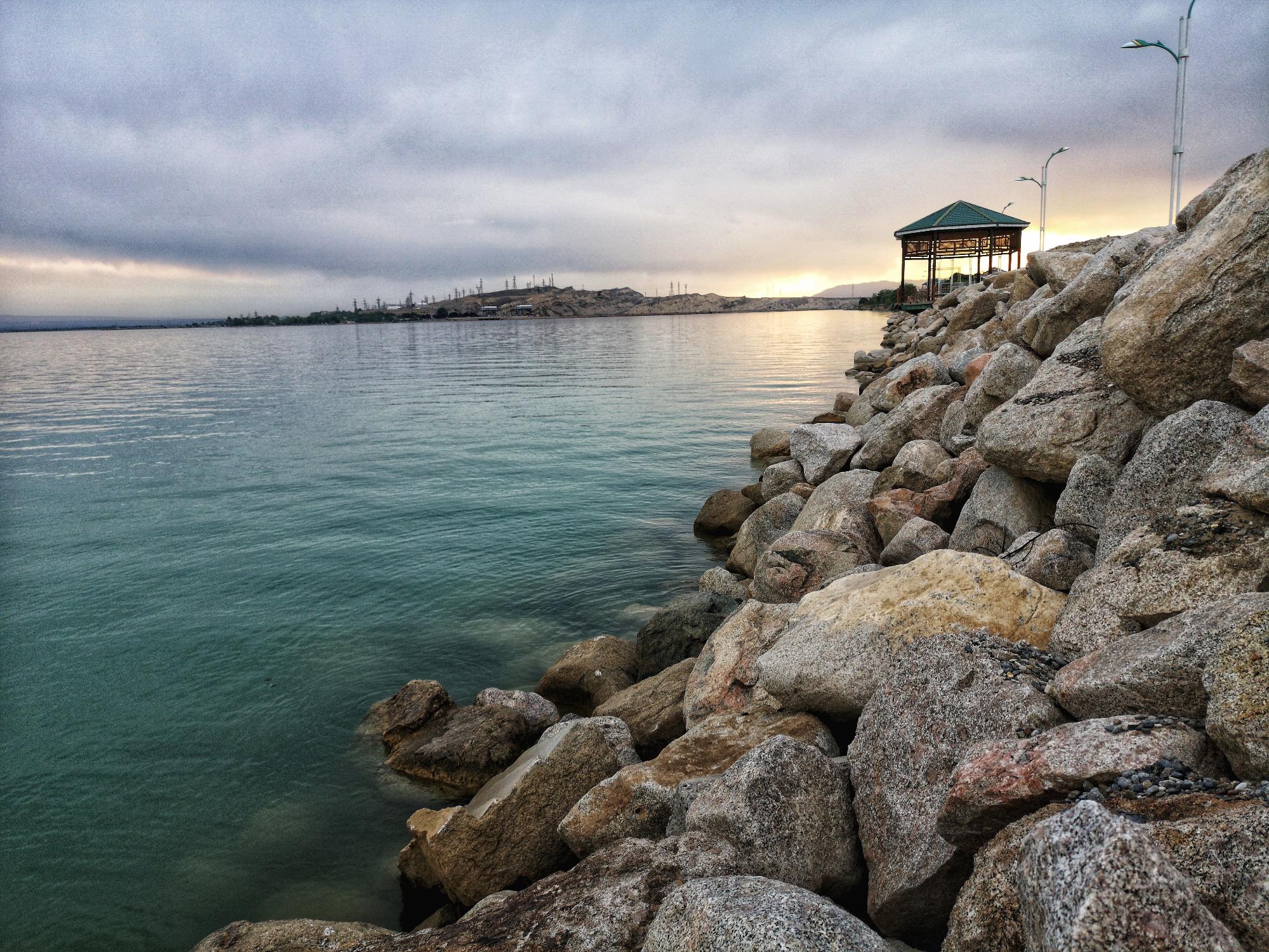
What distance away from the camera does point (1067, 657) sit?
4688 mm

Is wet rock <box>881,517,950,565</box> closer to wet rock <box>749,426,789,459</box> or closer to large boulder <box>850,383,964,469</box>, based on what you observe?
large boulder <box>850,383,964,469</box>

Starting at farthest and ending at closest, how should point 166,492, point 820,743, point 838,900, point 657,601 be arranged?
point 166,492
point 657,601
point 820,743
point 838,900

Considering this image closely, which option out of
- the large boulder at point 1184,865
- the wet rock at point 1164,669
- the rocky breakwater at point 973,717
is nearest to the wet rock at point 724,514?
the rocky breakwater at point 973,717

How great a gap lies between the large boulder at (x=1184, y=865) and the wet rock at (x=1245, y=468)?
2.29m

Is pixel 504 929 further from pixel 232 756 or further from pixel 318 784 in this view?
pixel 232 756

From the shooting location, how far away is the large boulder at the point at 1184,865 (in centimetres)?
252

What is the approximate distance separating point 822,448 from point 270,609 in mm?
9900

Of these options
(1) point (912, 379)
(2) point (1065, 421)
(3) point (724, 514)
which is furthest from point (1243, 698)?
(1) point (912, 379)

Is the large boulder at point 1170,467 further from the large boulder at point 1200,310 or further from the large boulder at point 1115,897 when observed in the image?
the large boulder at point 1115,897

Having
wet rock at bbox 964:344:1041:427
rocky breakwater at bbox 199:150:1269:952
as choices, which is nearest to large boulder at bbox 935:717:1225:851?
rocky breakwater at bbox 199:150:1269:952

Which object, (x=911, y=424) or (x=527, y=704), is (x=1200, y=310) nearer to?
(x=911, y=424)

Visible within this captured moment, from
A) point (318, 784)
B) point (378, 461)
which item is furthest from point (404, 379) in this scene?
point (318, 784)

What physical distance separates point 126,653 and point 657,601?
303 inches

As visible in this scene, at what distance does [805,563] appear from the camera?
29.9 ft
